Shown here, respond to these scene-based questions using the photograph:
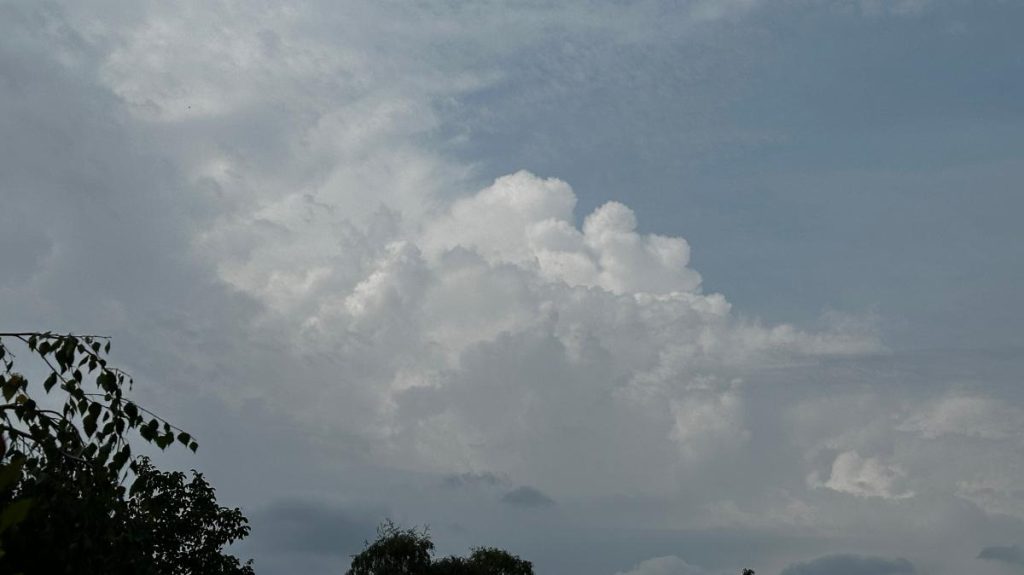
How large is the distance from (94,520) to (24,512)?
818 centimetres

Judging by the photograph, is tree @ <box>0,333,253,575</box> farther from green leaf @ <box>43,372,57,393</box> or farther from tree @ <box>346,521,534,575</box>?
tree @ <box>346,521,534,575</box>

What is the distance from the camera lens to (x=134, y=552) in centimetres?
1248

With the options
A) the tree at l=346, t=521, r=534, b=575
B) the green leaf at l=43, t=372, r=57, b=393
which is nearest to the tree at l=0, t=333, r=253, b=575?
the green leaf at l=43, t=372, r=57, b=393

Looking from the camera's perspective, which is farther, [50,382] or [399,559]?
[399,559]

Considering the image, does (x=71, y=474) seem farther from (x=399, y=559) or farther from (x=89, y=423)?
(x=399, y=559)

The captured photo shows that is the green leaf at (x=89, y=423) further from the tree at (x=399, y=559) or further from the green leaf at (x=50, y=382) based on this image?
the tree at (x=399, y=559)

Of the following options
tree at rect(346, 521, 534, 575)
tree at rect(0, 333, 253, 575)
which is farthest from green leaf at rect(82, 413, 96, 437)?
tree at rect(346, 521, 534, 575)

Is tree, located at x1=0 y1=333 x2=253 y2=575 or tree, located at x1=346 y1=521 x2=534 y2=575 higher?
tree, located at x1=346 y1=521 x2=534 y2=575

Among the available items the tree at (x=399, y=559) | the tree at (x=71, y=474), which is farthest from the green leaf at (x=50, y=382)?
the tree at (x=399, y=559)

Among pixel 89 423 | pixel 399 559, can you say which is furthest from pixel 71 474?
Answer: pixel 399 559

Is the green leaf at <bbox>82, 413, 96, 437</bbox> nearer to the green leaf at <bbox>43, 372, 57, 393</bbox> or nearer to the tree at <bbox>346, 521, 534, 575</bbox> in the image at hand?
the green leaf at <bbox>43, 372, 57, 393</bbox>

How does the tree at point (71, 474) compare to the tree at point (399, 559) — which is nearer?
the tree at point (71, 474)

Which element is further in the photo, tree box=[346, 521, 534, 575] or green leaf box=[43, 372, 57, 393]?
tree box=[346, 521, 534, 575]

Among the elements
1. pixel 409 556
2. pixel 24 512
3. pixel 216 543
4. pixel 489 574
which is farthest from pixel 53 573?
pixel 489 574
